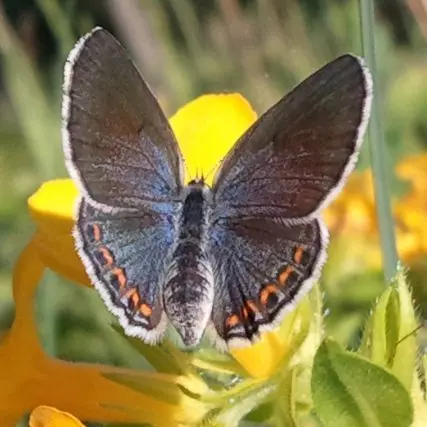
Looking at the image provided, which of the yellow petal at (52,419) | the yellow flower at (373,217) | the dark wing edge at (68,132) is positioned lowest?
the yellow flower at (373,217)

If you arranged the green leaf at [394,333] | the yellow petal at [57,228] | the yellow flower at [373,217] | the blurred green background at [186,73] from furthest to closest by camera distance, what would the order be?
1. the blurred green background at [186,73]
2. the yellow flower at [373,217]
3. the yellow petal at [57,228]
4. the green leaf at [394,333]

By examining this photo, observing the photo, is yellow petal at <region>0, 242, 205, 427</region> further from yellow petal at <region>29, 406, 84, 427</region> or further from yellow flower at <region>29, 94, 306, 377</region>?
yellow petal at <region>29, 406, 84, 427</region>

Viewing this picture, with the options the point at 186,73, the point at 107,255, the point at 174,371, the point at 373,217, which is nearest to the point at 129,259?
the point at 107,255

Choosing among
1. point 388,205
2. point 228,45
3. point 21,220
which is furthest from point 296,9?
point 388,205

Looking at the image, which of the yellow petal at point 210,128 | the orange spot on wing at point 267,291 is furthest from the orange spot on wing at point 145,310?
the yellow petal at point 210,128

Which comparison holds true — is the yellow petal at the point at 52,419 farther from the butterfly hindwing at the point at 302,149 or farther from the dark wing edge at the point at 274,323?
the butterfly hindwing at the point at 302,149

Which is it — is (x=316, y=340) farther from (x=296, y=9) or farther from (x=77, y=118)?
(x=296, y=9)
